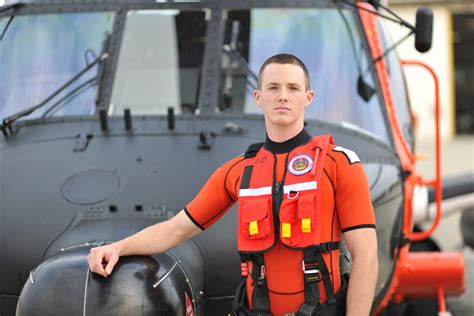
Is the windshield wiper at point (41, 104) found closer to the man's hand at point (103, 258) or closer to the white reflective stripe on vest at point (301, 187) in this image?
the man's hand at point (103, 258)

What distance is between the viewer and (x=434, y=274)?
5.83 m

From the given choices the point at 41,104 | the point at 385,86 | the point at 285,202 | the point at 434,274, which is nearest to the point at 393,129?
the point at 385,86

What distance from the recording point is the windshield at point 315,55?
4.98m

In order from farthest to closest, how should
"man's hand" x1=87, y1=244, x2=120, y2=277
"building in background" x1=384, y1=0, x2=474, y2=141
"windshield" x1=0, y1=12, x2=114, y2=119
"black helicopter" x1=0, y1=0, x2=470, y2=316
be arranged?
"building in background" x1=384, y1=0, x2=474, y2=141 < "windshield" x1=0, y1=12, x2=114, y2=119 < "black helicopter" x1=0, y1=0, x2=470, y2=316 < "man's hand" x1=87, y1=244, x2=120, y2=277

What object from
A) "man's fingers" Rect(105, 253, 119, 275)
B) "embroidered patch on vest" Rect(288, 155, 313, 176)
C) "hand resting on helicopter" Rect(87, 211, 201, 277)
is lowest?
"man's fingers" Rect(105, 253, 119, 275)

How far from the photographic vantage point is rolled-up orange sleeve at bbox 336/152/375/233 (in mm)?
3043

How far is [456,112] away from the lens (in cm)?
4100

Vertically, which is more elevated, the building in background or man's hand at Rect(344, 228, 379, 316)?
the building in background

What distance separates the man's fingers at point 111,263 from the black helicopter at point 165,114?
28cm

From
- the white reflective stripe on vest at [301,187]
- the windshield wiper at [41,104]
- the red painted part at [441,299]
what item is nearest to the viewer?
the white reflective stripe on vest at [301,187]

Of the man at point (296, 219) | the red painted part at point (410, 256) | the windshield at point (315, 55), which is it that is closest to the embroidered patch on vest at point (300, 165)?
the man at point (296, 219)

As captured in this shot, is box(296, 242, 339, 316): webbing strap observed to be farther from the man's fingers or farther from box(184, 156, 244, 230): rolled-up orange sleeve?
the man's fingers

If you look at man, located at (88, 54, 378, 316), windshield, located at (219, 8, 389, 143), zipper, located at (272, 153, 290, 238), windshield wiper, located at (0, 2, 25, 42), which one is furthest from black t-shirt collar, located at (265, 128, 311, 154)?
windshield wiper, located at (0, 2, 25, 42)

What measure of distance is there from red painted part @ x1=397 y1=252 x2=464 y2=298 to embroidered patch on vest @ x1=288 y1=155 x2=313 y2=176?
2.83 metres
